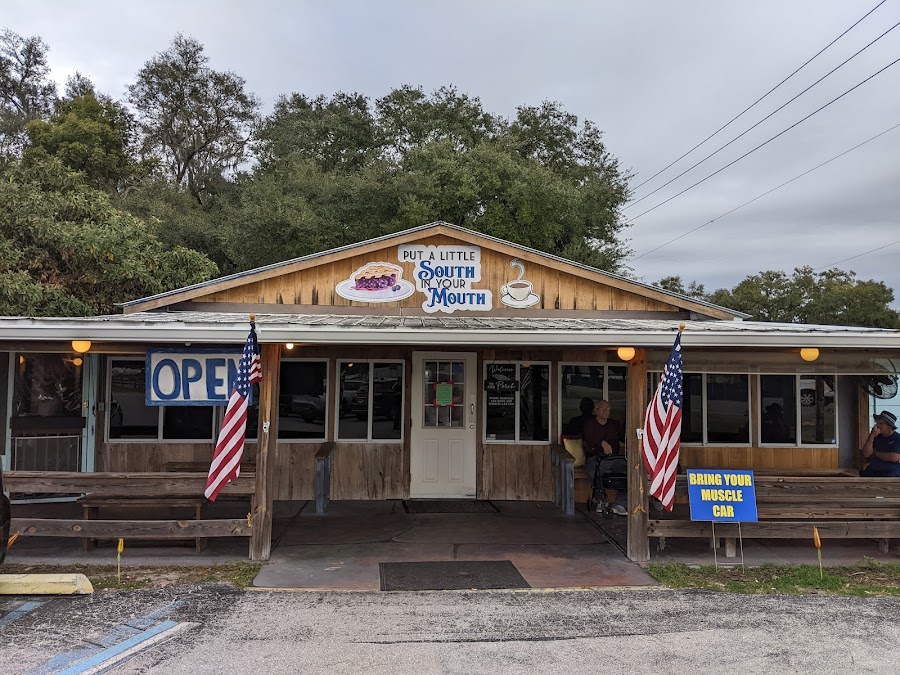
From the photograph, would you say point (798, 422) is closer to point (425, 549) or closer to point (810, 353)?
point (810, 353)

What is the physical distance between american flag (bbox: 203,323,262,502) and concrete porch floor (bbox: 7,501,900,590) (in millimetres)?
981

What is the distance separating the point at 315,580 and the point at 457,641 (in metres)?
1.92

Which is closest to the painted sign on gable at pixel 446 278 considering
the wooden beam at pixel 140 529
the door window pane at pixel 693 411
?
the door window pane at pixel 693 411

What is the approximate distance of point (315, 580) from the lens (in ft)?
20.9

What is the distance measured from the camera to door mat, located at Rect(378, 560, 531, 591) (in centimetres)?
626

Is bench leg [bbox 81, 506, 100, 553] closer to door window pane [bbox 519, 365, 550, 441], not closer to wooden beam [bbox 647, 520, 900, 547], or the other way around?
door window pane [bbox 519, 365, 550, 441]

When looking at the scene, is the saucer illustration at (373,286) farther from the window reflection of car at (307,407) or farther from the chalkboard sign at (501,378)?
the chalkboard sign at (501,378)

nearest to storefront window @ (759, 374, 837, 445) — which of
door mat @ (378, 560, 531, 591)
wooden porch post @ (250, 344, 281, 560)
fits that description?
door mat @ (378, 560, 531, 591)

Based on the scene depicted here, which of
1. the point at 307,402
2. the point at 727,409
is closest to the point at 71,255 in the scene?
the point at 307,402

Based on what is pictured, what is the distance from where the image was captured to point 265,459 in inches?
274

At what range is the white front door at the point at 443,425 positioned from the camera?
9.85 metres

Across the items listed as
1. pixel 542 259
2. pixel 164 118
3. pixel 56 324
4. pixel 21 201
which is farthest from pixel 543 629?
pixel 164 118

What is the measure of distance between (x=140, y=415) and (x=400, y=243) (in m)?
4.50

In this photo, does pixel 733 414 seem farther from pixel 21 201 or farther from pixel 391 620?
pixel 21 201
